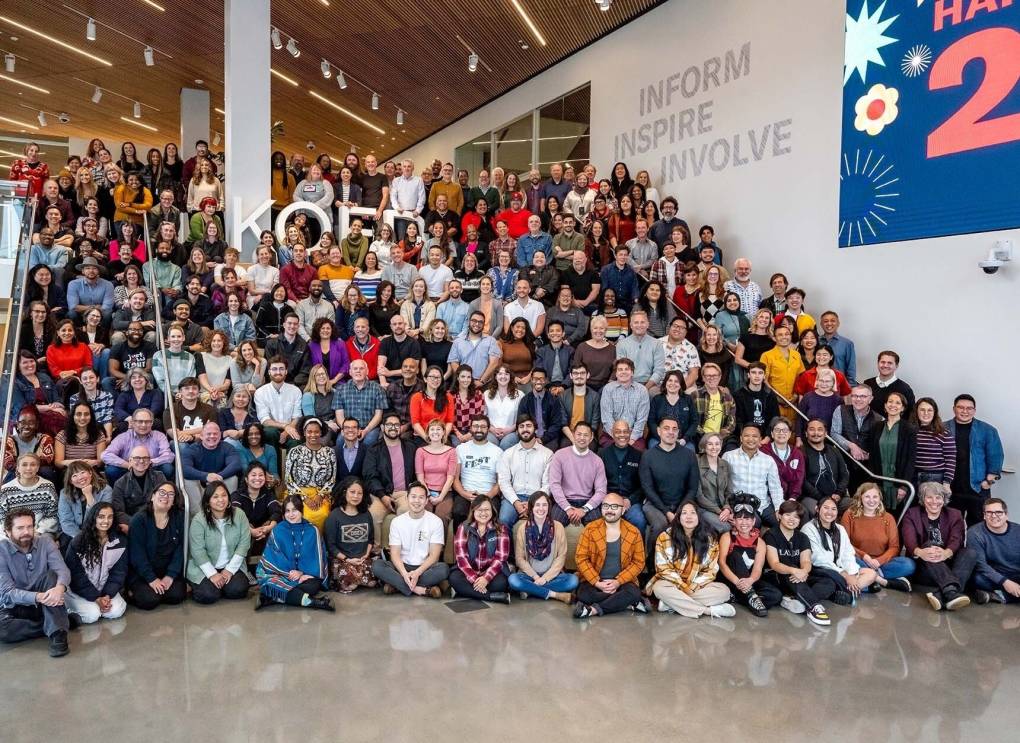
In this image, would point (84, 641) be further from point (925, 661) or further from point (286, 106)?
point (286, 106)

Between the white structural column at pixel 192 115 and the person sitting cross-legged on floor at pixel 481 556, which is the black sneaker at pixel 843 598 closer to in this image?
the person sitting cross-legged on floor at pixel 481 556

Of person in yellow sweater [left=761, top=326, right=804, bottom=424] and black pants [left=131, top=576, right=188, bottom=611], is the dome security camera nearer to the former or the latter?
person in yellow sweater [left=761, top=326, right=804, bottom=424]

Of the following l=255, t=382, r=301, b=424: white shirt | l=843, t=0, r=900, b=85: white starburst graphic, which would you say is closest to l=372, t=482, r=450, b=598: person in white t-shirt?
l=255, t=382, r=301, b=424: white shirt

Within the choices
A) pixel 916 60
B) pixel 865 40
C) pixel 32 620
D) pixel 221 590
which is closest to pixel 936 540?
pixel 916 60

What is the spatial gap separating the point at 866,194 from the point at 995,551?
12.9 feet

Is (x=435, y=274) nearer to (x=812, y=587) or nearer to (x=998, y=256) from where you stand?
(x=812, y=587)

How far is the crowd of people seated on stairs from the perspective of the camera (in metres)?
5.99

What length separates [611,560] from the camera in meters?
6.02

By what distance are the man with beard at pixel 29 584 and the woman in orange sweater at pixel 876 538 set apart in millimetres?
5773

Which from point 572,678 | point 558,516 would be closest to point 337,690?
point 572,678

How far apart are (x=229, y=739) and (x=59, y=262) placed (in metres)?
6.77

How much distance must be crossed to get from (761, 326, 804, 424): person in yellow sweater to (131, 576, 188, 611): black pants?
212 inches

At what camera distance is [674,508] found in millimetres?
6680

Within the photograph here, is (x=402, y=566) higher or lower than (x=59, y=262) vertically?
lower
